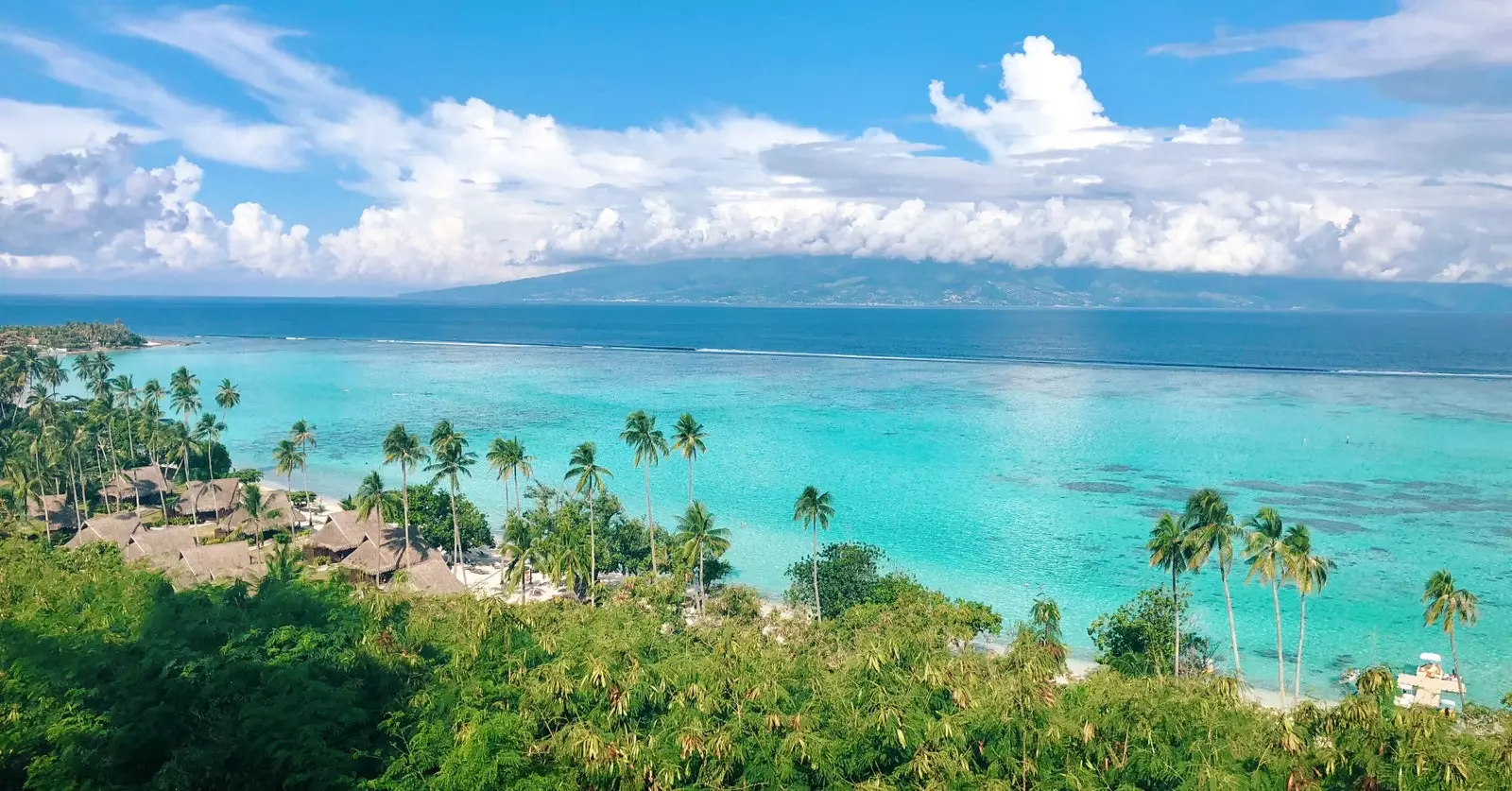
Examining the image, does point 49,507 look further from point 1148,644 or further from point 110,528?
point 1148,644

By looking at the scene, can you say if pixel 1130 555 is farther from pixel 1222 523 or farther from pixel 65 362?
pixel 65 362

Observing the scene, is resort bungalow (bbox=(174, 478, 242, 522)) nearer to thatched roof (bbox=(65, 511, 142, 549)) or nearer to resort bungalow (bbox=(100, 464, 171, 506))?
resort bungalow (bbox=(100, 464, 171, 506))

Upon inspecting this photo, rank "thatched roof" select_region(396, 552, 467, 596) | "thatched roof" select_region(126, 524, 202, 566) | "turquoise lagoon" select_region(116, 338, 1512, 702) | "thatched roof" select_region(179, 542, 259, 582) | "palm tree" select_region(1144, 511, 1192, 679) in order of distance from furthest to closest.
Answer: "turquoise lagoon" select_region(116, 338, 1512, 702)
"thatched roof" select_region(126, 524, 202, 566)
"thatched roof" select_region(179, 542, 259, 582)
"thatched roof" select_region(396, 552, 467, 596)
"palm tree" select_region(1144, 511, 1192, 679)

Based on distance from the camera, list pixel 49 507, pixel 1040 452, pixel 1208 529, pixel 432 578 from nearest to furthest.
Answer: pixel 1208 529
pixel 432 578
pixel 49 507
pixel 1040 452

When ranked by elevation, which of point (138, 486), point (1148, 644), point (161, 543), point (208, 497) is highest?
point (138, 486)

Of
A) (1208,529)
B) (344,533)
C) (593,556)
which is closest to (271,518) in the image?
(344,533)

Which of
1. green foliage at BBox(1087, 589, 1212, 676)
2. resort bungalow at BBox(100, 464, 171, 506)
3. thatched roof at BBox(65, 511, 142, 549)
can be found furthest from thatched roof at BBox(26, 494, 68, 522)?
green foliage at BBox(1087, 589, 1212, 676)
